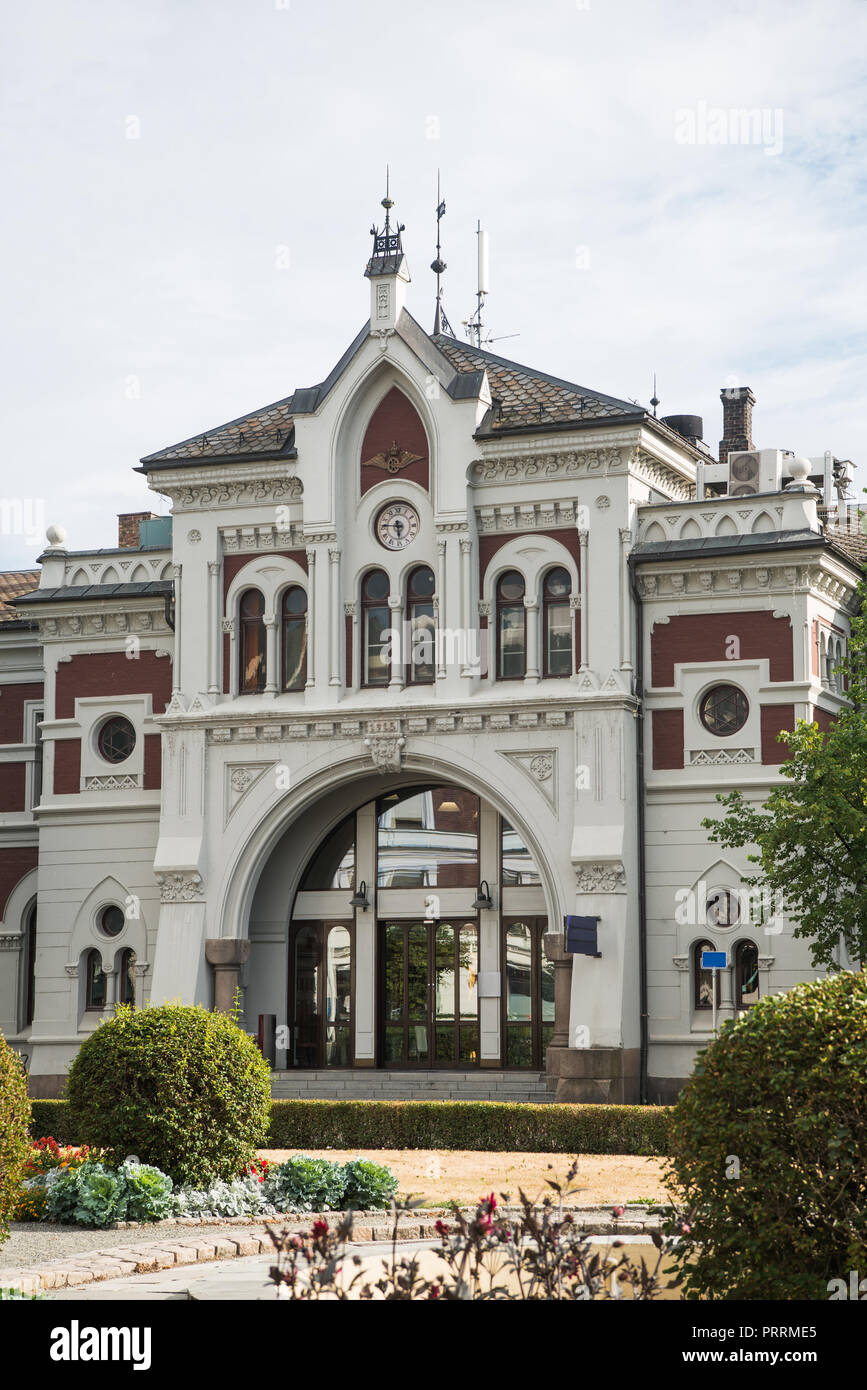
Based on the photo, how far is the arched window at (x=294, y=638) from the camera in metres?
33.4

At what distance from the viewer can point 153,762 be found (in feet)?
114

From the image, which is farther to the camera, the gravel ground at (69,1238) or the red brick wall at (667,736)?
the red brick wall at (667,736)

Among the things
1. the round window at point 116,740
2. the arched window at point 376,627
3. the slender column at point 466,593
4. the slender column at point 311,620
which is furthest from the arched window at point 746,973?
the round window at point 116,740

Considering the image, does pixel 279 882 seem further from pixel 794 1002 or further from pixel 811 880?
pixel 794 1002

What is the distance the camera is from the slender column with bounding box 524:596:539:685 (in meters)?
31.4

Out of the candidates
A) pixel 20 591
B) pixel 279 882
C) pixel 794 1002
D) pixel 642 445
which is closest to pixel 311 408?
pixel 642 445

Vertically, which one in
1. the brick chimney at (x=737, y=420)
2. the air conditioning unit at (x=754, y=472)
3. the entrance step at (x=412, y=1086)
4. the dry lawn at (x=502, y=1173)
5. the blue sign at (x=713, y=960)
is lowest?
the dry lawn at (x=502, y=1173)

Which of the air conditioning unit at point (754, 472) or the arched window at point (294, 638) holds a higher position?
the air conditioning unit at point (754, 472)

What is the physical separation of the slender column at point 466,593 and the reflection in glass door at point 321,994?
20.1ft

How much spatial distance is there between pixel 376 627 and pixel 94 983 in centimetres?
927

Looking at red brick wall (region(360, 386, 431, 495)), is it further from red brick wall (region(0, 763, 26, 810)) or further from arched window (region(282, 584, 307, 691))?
red brick wall (region(0, 763, 26, 810))

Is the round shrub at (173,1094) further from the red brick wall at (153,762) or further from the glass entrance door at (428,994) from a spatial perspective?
the red brick wall at (153,762)

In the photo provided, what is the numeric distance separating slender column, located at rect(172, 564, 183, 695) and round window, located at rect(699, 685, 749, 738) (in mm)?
10077

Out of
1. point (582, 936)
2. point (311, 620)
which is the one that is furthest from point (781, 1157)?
point (311, 620)
